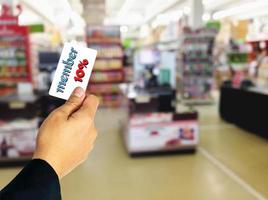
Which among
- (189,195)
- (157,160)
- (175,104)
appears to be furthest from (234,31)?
(189,195)

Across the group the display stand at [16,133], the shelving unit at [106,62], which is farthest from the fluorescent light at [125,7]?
the display stand at [16,133]

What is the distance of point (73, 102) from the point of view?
0.77m

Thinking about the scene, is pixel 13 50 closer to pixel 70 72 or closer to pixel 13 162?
pixel 13 162

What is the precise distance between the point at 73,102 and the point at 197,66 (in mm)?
7642

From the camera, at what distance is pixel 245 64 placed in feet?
27.5

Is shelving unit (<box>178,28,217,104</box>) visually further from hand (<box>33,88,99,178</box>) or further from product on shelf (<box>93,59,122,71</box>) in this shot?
hand (<box>33,88,99,178</box>)

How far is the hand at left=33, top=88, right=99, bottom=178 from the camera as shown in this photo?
708 millimetres

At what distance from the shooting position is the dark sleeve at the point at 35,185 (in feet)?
2.05

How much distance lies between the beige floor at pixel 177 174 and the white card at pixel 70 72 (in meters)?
2.32

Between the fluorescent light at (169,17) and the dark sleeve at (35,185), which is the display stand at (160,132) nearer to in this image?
the dark sleeve at (35,185)

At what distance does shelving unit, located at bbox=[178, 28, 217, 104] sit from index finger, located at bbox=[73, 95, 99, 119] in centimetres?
747

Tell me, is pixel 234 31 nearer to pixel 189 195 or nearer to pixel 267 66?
pixel 267 66

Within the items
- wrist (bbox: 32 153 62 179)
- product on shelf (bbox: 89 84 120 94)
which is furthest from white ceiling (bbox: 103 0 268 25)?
wrist (bbox: 32 153 62 179)

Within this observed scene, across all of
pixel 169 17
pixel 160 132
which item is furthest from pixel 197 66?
pixel 169 17
